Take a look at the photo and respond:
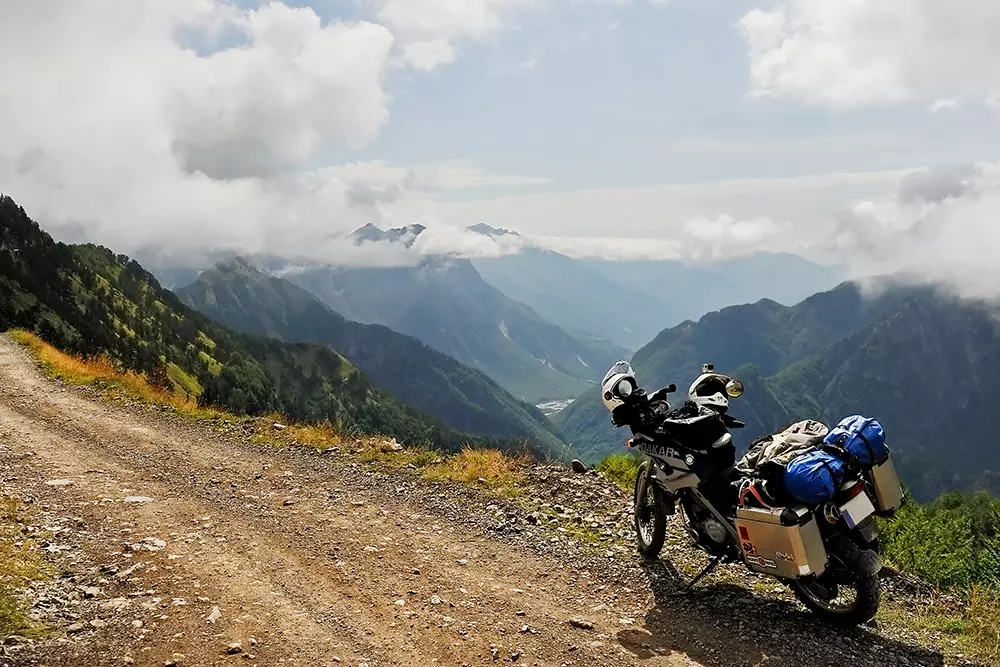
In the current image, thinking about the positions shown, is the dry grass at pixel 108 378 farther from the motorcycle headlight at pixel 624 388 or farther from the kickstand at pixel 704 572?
the kickstand at pixel 704 572

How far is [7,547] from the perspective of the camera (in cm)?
802

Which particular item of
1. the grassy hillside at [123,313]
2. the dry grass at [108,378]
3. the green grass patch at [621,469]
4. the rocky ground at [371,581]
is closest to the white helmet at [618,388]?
the rocky ground at [371,581]

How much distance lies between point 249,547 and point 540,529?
4.33m

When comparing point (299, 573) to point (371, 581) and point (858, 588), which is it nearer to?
point (371, 581)

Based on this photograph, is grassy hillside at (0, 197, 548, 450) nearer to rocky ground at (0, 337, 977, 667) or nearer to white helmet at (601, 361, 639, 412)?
rocky ground at (0, 337, 977, 667)

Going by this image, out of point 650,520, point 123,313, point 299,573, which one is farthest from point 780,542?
point 123,313

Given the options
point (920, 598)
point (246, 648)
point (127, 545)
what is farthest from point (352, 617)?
point (920, 598)

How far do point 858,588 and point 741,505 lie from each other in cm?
141

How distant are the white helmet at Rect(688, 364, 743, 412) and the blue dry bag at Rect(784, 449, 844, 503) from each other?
160 cm

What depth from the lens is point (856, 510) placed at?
686 centimetres

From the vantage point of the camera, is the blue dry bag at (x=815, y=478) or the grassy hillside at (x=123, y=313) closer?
the blue dry bag at (x=815, y=478)

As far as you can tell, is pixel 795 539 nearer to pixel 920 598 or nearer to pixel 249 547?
pixel 920 598

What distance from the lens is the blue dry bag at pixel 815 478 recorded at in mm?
6824

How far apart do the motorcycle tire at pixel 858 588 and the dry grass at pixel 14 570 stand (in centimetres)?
833
